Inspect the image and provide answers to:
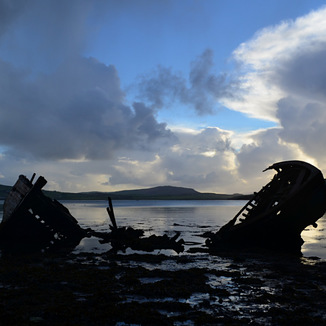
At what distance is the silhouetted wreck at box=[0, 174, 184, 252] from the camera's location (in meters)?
22.8

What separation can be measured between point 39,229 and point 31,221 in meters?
0.82

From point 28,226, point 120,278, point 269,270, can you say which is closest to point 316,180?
point 269,270

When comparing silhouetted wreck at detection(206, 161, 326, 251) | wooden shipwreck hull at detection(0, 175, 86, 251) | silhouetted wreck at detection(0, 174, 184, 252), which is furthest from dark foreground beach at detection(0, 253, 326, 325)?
wooden shipwreck hull at detection(0, 175, 86, 251)

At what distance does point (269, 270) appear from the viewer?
1516 cm

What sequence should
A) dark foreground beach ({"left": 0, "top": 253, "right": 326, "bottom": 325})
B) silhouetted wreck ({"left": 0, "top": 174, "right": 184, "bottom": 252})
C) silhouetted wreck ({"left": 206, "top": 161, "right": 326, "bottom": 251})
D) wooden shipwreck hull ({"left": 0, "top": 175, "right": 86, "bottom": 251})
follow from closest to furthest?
dark foreground beach ({"left": 0, "top": 253, "right": 326, "bottom": 325})
silhouetted wreck ({"left": 206, "top": 161, "right": 326, "bottom": 251})
silhouetted wreck ({"left": 0, "top": 174, "right": 184, "bottom": 252})
wooden shipwreck hull ({"left": 0, "top": 175, "right": 86, "bottom": 251})

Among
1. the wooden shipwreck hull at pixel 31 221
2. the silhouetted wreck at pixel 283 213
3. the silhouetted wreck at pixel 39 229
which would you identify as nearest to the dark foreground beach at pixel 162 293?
the silhouetted wreck at pixel 283 213

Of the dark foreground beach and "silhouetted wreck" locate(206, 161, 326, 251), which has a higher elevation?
"silhouetted wreck" locate(206, 161, 326, 251)

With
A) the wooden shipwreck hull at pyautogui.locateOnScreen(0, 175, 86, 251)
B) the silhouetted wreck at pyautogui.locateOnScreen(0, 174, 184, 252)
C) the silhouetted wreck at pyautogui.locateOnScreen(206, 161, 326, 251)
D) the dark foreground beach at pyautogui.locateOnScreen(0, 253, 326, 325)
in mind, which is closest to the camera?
the dark foreground beach at pyautogui.locateOnScreen(0, 253, 326, 325)

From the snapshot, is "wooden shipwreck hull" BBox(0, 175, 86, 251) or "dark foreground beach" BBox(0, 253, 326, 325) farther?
"wooden shipwreck hull" BBox(0, 175, 86, 251)

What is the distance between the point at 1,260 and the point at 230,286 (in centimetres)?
1224

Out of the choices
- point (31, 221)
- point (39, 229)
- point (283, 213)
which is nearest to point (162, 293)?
point (283, 213)

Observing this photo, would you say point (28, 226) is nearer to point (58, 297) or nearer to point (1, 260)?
point (1, 260)

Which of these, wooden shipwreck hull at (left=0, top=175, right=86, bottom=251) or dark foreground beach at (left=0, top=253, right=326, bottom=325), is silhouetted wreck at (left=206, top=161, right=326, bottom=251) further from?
wooden shipwreck hull at (left=0, top=175, right=86, bottom=251)

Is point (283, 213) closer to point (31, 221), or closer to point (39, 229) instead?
point (39, 229)
